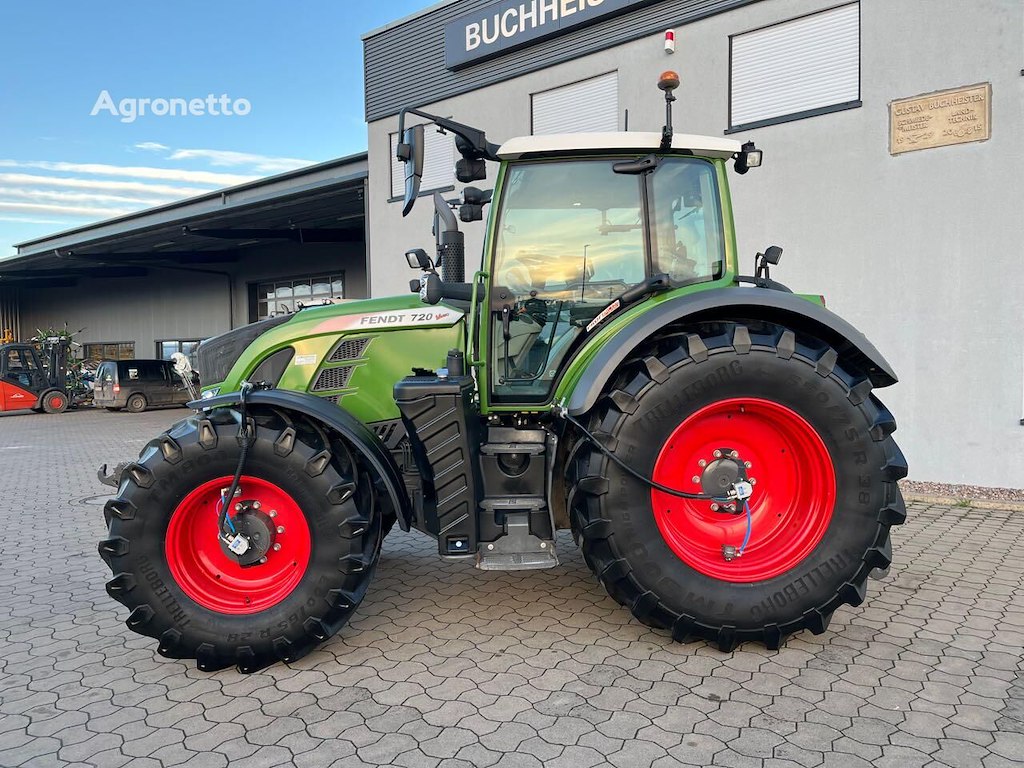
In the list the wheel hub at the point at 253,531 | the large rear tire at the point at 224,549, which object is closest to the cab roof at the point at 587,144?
the large rear tire at the point at 224,549

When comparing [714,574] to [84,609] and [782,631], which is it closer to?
[782,631]

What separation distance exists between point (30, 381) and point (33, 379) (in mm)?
88

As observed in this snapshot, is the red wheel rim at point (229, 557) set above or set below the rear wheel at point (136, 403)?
above

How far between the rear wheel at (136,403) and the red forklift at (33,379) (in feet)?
6.47

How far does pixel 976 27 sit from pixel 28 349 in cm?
2193

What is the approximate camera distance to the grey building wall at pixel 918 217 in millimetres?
6699

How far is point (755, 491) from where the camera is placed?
3.62 meters

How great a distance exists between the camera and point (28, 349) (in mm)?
19781

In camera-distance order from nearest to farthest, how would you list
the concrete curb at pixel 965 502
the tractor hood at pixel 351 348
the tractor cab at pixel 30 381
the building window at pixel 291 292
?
1. the tractor hood at pixel 351 348
2. the concrete curb at pixel 965 502
3. the tractor cab at pixel 30 381
4. the building window at pixel 291 292

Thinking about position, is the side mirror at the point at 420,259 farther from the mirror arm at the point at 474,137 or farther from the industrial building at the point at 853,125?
the industrial building at the point at 853,125

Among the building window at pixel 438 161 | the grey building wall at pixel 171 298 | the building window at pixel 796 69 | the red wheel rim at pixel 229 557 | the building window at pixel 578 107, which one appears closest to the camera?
the red wheel rim at pixel 229 557

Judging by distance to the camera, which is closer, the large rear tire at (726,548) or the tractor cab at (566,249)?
the large rear tire at (726,548)

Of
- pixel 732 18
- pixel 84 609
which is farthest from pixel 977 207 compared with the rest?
pixel 84 609

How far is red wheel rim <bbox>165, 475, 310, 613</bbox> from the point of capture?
332cm
